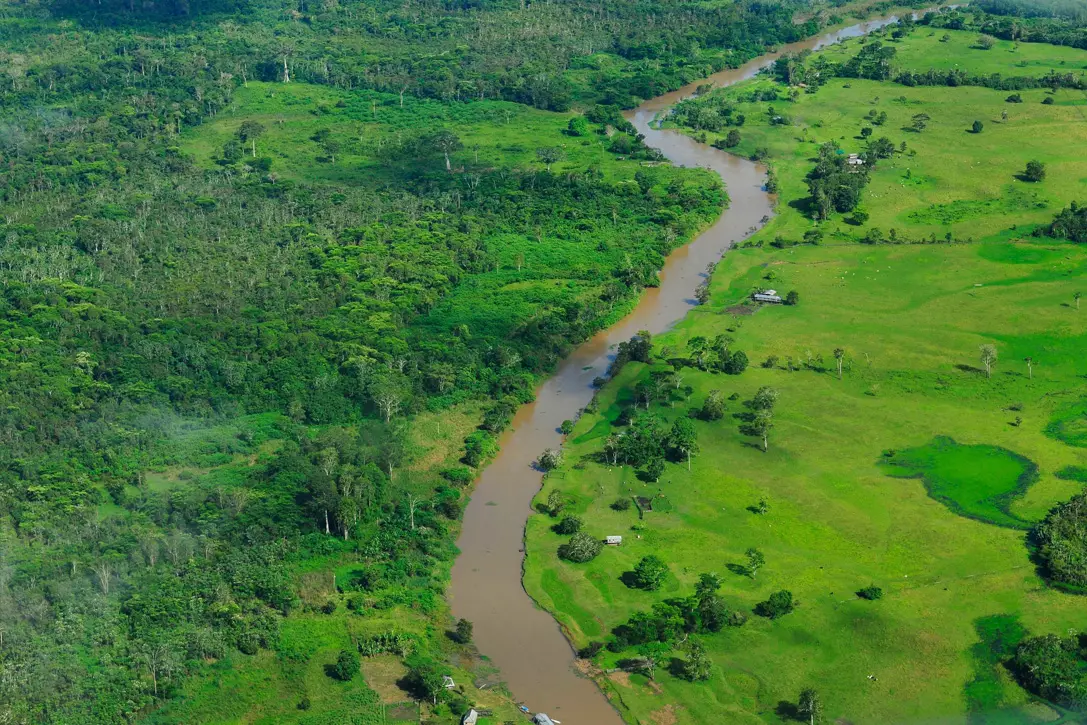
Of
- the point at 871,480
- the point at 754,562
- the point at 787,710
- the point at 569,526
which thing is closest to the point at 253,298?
the point at 569,526

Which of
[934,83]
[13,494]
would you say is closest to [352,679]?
[13,494]

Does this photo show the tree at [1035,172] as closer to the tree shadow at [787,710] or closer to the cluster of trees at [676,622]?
the cluster of trees at [676,622]

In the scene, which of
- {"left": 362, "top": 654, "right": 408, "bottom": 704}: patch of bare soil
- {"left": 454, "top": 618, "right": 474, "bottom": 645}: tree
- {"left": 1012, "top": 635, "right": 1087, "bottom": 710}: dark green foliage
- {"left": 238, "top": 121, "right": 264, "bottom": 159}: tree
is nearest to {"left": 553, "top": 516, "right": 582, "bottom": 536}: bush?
{"left": 454, "top": 618, "right": 474, "bottom": 645}: tree

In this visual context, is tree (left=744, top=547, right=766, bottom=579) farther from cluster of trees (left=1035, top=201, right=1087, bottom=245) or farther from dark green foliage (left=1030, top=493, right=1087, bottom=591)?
cluster of trees (left=1035, top=201, right=1087, bottom=245)

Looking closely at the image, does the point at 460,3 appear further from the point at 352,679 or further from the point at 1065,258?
the point at 352,679

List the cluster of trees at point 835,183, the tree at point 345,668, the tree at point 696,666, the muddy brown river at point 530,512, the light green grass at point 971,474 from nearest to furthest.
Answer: the tree at point 696,666 → the tree at point 345,668 → the muddy brown river at point 530,512 → the light green grass at point 971,474 → the cluster of trees at point 835,183

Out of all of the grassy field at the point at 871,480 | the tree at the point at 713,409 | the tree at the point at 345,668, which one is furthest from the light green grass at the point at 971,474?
the tree at the point at 345,668
